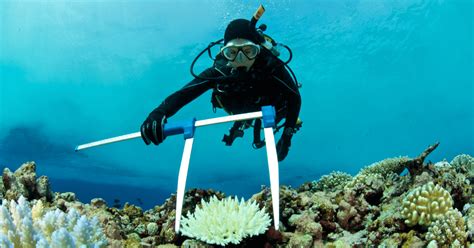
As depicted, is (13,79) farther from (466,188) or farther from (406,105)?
(406,105)

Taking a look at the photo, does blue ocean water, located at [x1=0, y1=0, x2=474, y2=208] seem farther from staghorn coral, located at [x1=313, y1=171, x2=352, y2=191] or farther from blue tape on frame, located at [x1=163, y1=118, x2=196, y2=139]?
blue tape on frame, located at [x1=163, y1=118, x2=196, y2=139]

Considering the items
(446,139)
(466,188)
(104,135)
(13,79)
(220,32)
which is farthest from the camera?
(446,139)

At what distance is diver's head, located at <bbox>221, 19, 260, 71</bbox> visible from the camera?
543 centimetres

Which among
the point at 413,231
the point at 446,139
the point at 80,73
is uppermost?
the point at 446,139

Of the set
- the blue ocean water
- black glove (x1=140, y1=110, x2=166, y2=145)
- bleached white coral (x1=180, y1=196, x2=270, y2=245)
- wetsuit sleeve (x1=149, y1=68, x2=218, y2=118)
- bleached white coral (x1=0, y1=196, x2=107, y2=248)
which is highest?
the blue ocean water

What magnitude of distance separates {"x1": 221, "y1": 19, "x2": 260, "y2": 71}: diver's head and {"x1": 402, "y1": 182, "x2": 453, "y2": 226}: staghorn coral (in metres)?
2.97

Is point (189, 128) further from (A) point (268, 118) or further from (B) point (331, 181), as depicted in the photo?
(B) point (331, 181)

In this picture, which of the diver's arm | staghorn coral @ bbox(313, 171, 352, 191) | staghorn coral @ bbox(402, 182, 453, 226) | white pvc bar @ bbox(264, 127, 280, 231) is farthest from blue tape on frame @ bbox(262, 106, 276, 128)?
staghorn coral @ bbox(313, 171, 352, 191)

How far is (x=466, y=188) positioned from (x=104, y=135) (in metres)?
63.8

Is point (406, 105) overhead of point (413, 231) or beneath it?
overhead

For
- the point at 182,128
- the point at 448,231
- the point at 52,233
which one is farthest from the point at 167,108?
the point at 448,231

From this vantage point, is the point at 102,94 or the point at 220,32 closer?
the point at 220,32

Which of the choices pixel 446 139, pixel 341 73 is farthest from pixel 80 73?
pixel 446 139

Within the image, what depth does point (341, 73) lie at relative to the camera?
173 ft
